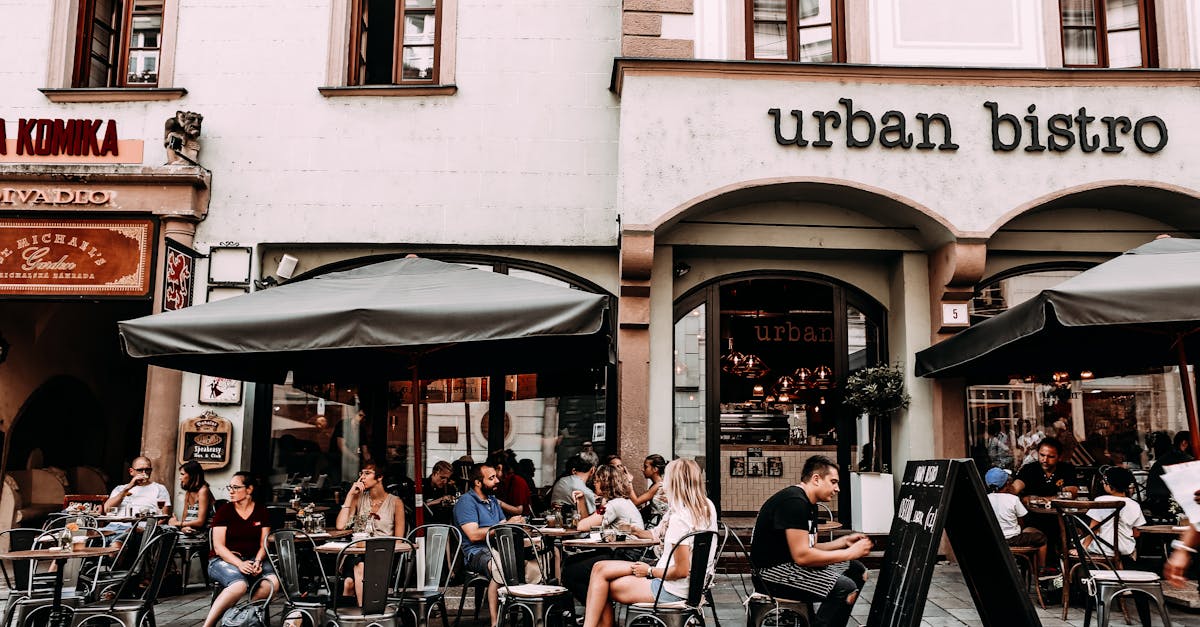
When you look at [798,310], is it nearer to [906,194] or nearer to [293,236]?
[906,194]

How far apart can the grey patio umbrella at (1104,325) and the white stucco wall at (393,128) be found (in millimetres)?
4116

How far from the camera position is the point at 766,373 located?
1536cm

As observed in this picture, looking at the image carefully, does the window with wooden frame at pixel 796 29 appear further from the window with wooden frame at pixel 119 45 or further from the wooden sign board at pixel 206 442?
the wooden sign board at pixel 206 442

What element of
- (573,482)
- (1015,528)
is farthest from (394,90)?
(1015,528)

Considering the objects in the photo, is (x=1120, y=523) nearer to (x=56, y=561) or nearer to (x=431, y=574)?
(x=431, y=574)

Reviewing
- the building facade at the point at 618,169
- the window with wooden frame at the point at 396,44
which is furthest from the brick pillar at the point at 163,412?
the window with wooden frame at the point at 396,44

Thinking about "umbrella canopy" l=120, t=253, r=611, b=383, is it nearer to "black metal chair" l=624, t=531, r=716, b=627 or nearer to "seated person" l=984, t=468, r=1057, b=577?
"black metal chair" l=624, t=531, r=716, b=627

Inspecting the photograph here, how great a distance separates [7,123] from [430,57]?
474cm

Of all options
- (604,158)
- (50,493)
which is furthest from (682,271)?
(50,493)

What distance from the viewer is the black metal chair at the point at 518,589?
6.07 metres

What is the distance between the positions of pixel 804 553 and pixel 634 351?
4591mm

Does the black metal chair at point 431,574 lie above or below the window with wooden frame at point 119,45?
below

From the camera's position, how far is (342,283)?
7195mm

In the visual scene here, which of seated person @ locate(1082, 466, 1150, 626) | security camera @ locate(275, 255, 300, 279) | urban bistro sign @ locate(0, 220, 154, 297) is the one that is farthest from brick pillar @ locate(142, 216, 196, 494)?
seated person @ locate(1082, 466, 1150, 626)
